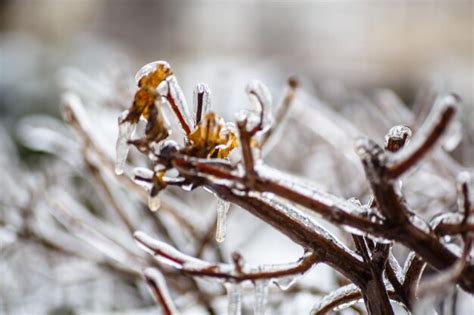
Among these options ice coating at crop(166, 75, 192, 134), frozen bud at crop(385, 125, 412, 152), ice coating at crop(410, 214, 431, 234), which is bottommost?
ice coating at crop(410, 214, 431, 234)

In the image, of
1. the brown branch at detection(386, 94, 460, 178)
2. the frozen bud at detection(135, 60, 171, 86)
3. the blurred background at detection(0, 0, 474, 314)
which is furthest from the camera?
the blurred background at detection(0, 0, 474, 314)

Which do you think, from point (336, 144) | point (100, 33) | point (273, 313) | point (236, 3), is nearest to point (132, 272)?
point (273, 313)

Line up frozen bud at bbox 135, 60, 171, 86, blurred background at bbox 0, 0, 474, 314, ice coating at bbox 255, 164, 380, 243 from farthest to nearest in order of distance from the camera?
blurred background at bbox 0, 0, 474, 314 → frozen bud at bbox 135, 60, 171, 86 → ice coating at bbox 255, 164, 380, 243

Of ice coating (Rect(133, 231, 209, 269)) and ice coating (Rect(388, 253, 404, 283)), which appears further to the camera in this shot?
ice coating (Rect(388, 253, 404, 283))

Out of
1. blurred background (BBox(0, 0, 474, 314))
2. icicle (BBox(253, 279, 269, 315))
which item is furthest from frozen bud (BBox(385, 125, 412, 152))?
blurred background (BBox(0, 0, 474, 314))

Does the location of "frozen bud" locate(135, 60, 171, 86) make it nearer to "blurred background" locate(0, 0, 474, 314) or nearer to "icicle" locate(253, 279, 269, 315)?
"icicle" locate(253, 279, 269, 315)

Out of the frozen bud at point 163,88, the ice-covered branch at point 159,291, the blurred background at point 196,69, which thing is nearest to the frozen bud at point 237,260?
the ice-covered branch at point 159,291

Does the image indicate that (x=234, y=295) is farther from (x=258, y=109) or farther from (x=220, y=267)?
(x=258, y=109)
